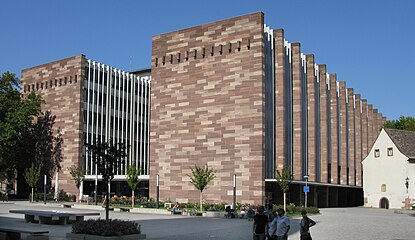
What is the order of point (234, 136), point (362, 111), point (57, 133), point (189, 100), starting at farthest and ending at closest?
point (362, 111) < point (57, 133) < point (189, 100) < point (234, 136)

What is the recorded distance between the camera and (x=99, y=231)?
1894 centimetres

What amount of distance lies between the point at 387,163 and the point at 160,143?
96.0 feet

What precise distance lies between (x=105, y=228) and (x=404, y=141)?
172 ft

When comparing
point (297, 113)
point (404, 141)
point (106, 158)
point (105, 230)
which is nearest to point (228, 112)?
point (297, 113)

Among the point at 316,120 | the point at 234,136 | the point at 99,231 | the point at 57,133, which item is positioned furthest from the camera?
the point at 57,133

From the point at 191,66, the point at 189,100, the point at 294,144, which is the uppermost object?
the point at 191,66

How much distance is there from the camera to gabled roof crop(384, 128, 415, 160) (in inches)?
2398

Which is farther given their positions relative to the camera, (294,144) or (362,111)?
(362,111)

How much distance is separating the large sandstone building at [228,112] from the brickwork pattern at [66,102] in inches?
5.0

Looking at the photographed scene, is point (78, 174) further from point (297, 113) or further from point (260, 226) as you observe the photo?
point (260, 226)

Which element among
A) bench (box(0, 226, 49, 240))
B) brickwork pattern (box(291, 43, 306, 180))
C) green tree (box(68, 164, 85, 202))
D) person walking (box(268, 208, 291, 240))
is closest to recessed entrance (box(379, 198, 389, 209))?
brickwork pattern (box(291, 43, 306, 180))

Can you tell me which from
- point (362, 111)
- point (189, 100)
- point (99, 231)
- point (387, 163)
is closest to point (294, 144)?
point (189, 100)

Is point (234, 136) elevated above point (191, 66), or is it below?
below

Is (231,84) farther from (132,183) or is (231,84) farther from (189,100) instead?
(132,183)
